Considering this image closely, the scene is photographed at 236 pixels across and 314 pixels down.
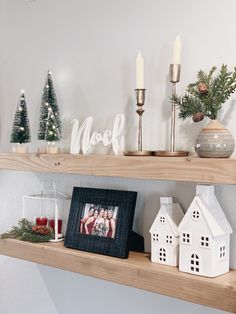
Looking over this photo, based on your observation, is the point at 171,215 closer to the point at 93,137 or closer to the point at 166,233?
the point at 166,233

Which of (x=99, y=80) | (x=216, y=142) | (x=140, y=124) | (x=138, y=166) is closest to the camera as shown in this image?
(x=216, y=142)

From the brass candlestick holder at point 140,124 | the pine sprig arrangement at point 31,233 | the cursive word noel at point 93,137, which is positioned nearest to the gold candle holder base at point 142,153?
Answer: the brass candlestick holder at point 140,124

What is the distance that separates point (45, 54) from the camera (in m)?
1.86

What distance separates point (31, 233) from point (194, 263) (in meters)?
0.73

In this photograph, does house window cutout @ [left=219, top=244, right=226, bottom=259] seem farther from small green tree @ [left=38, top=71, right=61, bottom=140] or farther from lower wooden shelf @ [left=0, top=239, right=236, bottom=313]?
small green tree @ [left=38, top=71, right=61, bottom=140]

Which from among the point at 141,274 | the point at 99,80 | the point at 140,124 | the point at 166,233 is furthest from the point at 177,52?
the point at 141,274

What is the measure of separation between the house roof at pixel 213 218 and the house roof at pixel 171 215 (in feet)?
0.14

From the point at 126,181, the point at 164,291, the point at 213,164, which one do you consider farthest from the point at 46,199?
the point at 213,164

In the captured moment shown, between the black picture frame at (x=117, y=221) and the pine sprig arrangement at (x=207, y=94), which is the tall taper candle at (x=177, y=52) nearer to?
the pine sprig arrangement at (x=207, y=94)

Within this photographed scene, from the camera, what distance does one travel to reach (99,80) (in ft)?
5.47

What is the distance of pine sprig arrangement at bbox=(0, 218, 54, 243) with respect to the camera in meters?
1.69

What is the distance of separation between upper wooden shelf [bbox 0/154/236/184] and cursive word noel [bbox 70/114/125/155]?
0.09 m

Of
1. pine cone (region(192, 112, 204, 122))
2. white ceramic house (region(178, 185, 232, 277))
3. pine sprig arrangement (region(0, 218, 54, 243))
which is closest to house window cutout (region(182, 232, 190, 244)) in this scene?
white ceramic house (region(178, 185, 232, 277))

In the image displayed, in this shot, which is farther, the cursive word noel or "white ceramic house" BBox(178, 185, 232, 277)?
the cursive word noel
